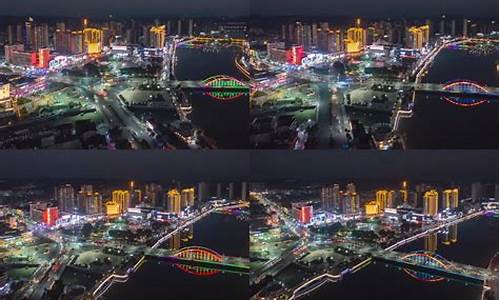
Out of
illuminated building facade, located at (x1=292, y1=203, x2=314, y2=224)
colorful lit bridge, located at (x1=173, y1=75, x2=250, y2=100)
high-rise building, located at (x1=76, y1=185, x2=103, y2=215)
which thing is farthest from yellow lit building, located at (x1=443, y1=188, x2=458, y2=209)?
high-rise building, located at (x1=76, y1=185, x2=103, y2=215)

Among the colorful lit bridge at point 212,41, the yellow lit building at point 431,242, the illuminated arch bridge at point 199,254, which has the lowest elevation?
the illuminated arch bridge at point 199,254

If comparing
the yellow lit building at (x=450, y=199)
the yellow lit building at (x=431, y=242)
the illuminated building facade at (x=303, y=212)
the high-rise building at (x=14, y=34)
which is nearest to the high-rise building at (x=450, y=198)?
the yellow lit building at (x=450, y=199)

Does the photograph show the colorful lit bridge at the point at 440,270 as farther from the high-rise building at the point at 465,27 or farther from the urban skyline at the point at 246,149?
the high-rise building at the point at 465,27

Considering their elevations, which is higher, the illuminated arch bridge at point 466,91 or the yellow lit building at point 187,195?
the illuminated arch bridge at point 466,91

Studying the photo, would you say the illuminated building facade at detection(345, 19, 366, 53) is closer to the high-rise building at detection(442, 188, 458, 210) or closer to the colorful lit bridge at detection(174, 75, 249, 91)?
the colorful lit bridge at detection(174, 75, 249, 91)

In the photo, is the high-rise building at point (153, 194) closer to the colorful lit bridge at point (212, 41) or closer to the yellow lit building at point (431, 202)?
the colorful lit bridge at point (212, 41)

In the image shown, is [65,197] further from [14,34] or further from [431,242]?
[431,242]

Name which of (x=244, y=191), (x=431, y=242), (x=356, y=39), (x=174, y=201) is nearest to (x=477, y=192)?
(x=431, y=242)
